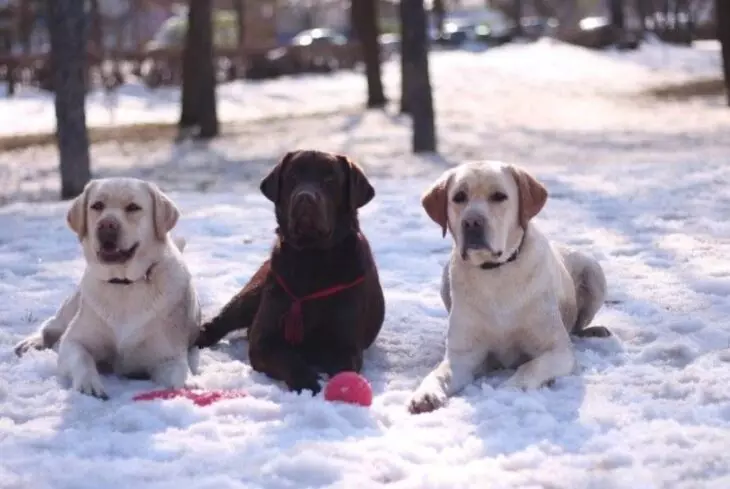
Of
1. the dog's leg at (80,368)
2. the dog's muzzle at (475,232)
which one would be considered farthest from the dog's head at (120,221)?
the dog's muzzle at (475,232)

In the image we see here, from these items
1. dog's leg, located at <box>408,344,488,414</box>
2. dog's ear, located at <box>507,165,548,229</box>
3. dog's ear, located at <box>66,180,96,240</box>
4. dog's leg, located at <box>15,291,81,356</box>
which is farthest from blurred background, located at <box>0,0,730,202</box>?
dog's leg, located at <box>408,344,488,414</box>

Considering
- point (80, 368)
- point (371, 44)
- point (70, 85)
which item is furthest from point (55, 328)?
point (371, 44)

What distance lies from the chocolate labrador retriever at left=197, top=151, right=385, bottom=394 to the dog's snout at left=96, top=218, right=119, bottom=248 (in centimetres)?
78

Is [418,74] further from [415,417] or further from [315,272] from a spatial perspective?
[415,417]

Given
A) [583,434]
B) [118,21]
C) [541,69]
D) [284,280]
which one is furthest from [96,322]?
[118,21]

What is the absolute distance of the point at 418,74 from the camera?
14.1 m

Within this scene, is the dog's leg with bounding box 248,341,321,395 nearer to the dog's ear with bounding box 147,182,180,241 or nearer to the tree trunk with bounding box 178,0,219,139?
the dog's ear with bounding box 147,182,180,241

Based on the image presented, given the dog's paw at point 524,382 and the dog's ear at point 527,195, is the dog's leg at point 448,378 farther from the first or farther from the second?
the dog's ear at point 527,195

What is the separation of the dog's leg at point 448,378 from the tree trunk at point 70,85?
6.93 meters

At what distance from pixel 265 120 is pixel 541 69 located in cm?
1603

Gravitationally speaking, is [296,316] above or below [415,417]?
above

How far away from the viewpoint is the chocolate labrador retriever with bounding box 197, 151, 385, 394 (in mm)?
5113

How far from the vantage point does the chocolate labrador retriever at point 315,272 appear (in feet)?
16.8

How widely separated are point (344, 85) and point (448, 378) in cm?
2989
